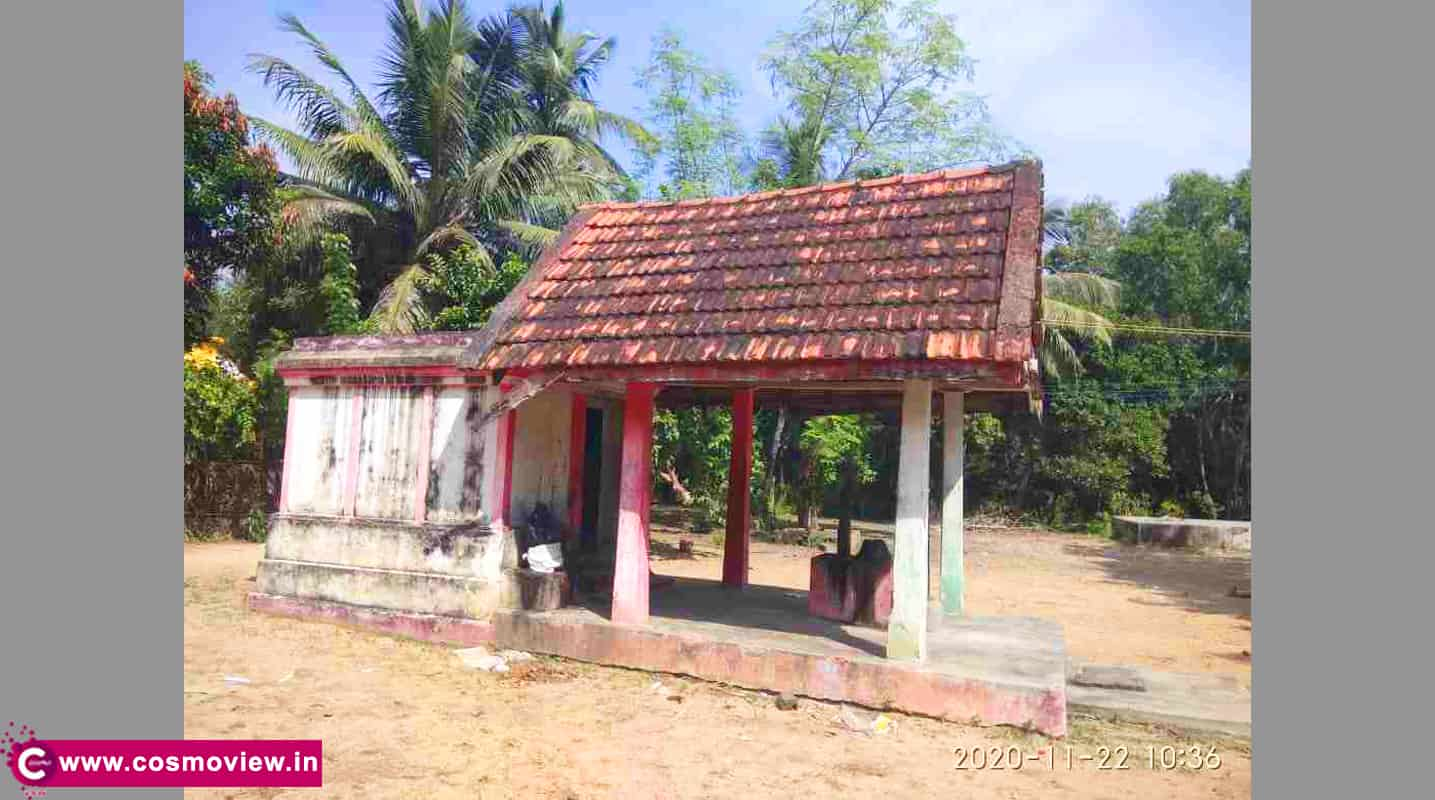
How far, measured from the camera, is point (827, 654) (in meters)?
6.95

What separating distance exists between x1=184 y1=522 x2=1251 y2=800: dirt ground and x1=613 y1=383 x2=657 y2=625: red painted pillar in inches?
23.2

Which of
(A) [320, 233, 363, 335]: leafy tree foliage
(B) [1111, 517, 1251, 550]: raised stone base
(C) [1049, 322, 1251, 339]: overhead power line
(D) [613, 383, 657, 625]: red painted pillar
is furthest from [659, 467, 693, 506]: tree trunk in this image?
(D) [613, 383, 657, 625]: red painted pillar

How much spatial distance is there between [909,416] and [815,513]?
52.4 ft

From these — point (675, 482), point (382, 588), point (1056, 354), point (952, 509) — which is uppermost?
point (1056, 354)

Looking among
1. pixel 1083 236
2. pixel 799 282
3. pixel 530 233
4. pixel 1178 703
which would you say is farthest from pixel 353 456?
pixel 1083 236

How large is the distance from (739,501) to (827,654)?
3695 millimetres

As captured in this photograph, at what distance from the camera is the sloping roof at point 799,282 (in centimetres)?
674

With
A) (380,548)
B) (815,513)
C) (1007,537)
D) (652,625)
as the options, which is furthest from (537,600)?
(1007,537)

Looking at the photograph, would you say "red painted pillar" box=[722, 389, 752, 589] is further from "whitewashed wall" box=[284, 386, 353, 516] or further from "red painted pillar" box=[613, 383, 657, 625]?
"whitewashed wall" box=[284, 386, 353, 516]

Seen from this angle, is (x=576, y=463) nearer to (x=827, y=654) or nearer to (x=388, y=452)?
(x=388, y=452)

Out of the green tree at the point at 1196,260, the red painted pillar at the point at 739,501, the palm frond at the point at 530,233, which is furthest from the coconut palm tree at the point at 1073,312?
the red painted pillar at the point at 739,501

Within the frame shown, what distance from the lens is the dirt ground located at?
5324 mm

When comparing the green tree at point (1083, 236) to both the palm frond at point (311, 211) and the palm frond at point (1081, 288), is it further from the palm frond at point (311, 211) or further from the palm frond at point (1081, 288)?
the palm frond at point (311, 211)

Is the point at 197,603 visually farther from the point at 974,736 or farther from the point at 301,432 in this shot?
the point at 974,736
